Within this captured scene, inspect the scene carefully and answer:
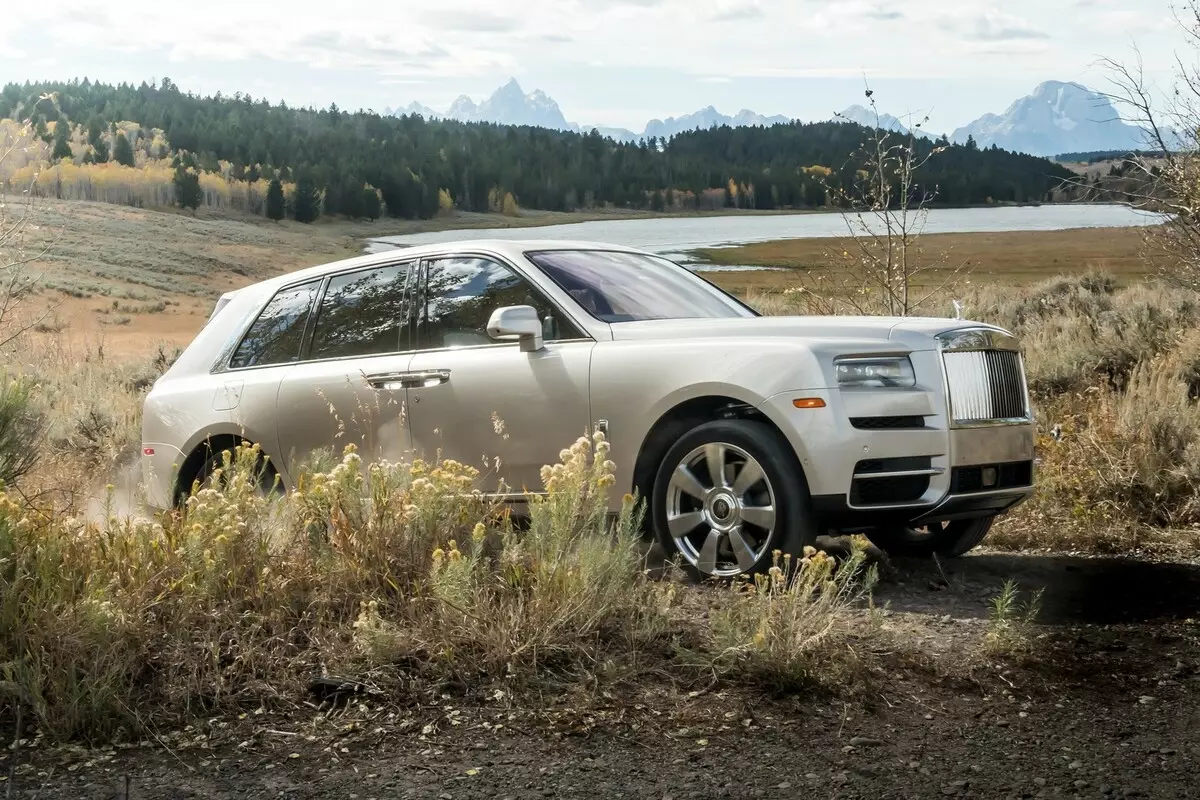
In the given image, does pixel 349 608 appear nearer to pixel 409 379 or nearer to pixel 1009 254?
pixel 409 379

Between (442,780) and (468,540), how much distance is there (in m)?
1.78

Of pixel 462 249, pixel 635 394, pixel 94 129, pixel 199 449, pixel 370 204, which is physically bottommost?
pixel 199 449

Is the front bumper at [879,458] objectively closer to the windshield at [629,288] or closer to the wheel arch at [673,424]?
the wheel arch at [673,424]

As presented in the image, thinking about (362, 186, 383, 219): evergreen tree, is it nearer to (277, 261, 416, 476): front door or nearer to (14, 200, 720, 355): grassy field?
(14, 200, 720, 355): grassy field

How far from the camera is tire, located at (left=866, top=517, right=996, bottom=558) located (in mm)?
7465

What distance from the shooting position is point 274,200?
106188 mm

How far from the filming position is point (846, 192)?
47.6 ft

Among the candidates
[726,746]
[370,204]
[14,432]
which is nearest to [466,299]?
[14,432]

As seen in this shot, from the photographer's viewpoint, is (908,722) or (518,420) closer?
(908,722)

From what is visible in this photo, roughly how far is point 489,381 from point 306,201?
328 ft

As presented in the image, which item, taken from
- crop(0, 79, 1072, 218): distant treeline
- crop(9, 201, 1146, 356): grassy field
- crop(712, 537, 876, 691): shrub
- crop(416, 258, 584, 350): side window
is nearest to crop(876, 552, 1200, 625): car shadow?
crop(712, 537, 876, 691): shrub

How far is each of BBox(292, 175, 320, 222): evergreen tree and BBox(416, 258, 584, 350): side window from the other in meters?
98.7

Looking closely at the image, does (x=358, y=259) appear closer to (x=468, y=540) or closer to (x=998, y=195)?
(x=468, y=540)

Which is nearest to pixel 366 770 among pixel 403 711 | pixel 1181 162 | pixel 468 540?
pixel 403 711
